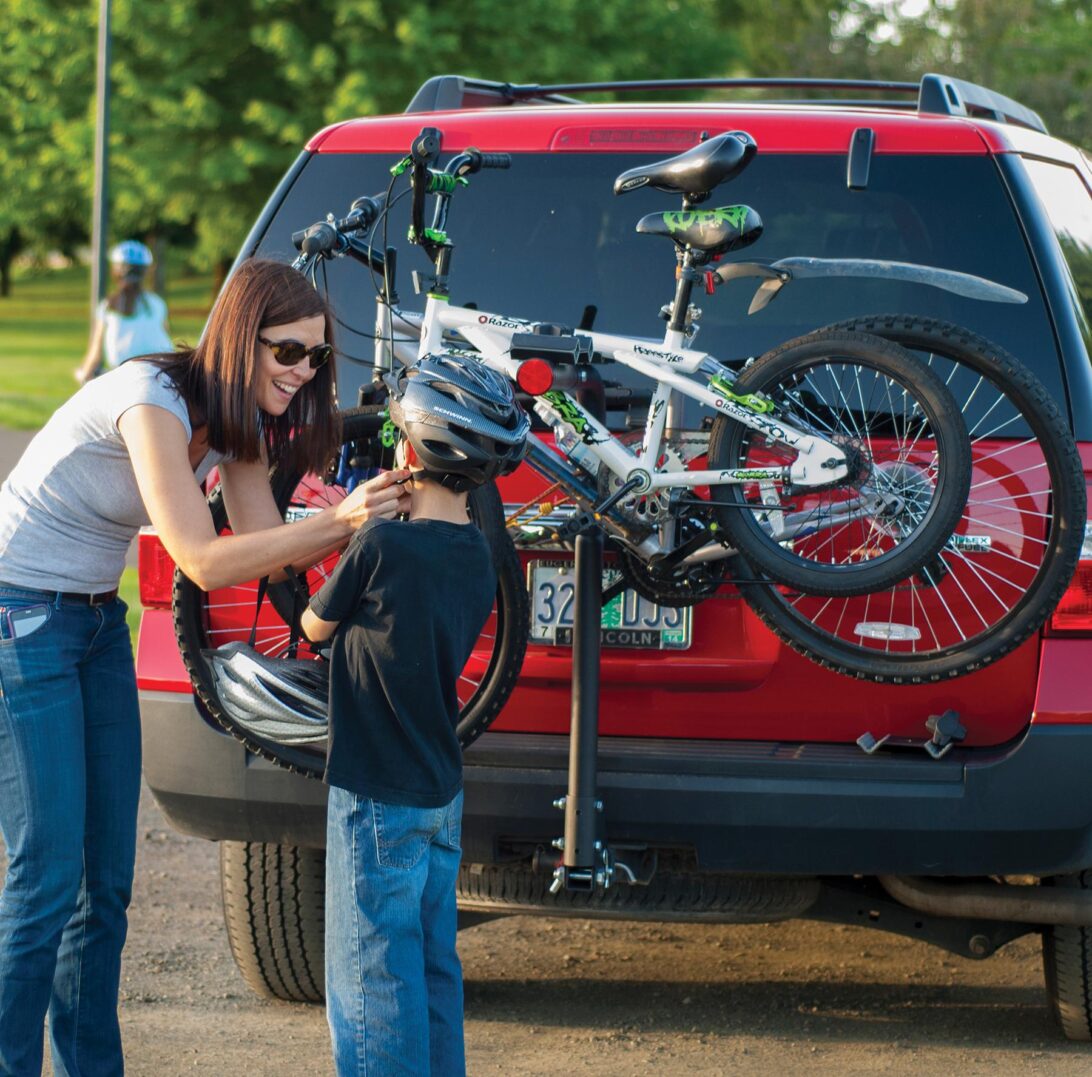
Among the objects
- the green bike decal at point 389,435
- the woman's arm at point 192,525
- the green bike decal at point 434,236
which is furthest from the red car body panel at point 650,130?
the woman's arm at point 192,525

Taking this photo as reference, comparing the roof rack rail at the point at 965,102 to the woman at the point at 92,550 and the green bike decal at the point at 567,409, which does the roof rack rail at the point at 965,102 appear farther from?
the woman at the point at 92,550

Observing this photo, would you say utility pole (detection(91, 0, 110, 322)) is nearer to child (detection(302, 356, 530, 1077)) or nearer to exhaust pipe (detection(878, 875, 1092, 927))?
exhaust pipe (detection(878, 875, 1092, 927))

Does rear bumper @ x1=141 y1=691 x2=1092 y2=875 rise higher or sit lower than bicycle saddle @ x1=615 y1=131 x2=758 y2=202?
lower

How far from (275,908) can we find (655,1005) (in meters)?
1.09

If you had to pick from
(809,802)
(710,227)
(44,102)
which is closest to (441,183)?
(710,227)

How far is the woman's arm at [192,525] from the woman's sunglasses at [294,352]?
0.78 ft

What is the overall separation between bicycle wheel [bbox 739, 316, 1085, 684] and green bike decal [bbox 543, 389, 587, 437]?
50 centimetres

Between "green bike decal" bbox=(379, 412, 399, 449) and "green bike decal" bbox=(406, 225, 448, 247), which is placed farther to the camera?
"green bike decal" bbox=(406, 225, 448, 247)

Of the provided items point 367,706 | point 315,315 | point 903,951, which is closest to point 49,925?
point 367,706

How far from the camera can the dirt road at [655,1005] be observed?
4.33 meters

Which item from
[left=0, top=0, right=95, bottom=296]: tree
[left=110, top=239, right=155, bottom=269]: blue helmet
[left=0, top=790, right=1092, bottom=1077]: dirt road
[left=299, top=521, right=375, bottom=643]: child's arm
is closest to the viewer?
[left=299, top=521, right=375, bottom=643]: child's arm

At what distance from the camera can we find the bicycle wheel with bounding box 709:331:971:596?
12.0 feet

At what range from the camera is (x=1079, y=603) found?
3789 mm

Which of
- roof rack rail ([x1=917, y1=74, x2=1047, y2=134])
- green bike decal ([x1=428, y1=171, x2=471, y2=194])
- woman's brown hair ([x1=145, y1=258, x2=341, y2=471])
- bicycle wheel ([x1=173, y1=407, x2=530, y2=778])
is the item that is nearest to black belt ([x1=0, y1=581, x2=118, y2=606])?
bicycle wheel ([x1=173, y1=407, x2=530, y2=778])
